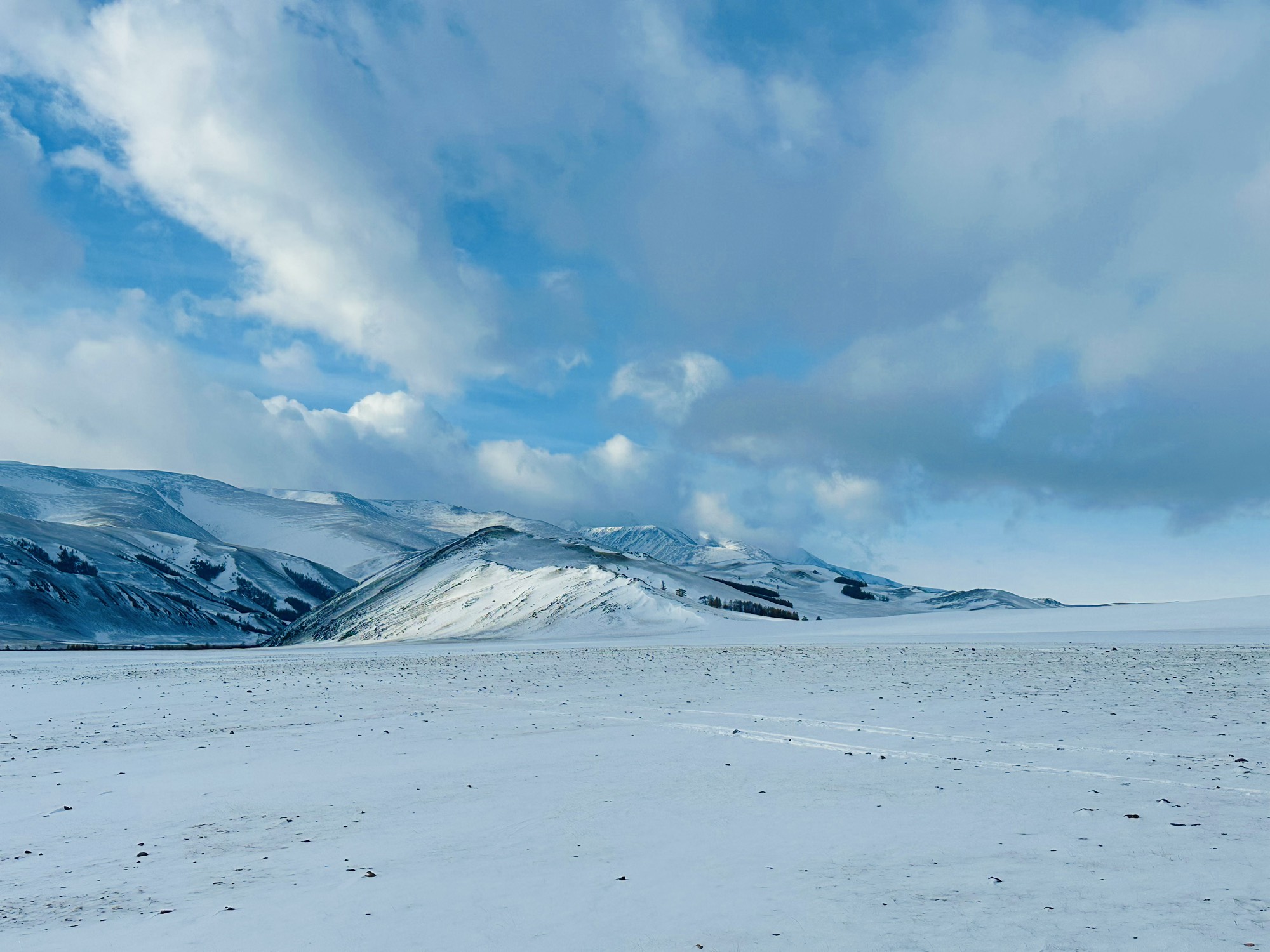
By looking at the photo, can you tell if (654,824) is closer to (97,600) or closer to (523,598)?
(523,598)

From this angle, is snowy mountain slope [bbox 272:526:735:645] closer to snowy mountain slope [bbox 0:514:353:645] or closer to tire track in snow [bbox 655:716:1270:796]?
tire track in snow [bbox 655:716:1270:796]

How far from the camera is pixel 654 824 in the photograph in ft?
30.7

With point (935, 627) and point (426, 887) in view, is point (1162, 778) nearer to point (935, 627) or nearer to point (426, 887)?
point (426, 887)

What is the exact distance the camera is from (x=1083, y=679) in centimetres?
2339

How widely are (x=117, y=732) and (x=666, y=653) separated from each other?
2609 centimetres

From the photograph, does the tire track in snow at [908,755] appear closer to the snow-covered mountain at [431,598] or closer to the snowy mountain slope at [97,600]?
the snow-covered mountain at [431,598]

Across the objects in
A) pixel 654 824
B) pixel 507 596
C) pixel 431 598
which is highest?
pixel 507 596

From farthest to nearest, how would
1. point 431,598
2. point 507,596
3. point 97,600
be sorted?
point 97,600, point 431,598, point 507,596

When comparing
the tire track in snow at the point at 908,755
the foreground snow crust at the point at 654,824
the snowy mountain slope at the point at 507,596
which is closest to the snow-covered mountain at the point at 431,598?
the snowy mountain slope at the point at 507,596

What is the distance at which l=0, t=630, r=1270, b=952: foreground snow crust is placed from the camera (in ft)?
21.2

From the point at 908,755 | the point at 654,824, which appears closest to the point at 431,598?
the point at 908,755

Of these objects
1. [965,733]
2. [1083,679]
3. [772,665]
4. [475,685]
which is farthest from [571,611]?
[965,733]

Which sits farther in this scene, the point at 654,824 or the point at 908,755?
the point at 908,755

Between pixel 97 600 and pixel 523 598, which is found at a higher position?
pixel 523 598
